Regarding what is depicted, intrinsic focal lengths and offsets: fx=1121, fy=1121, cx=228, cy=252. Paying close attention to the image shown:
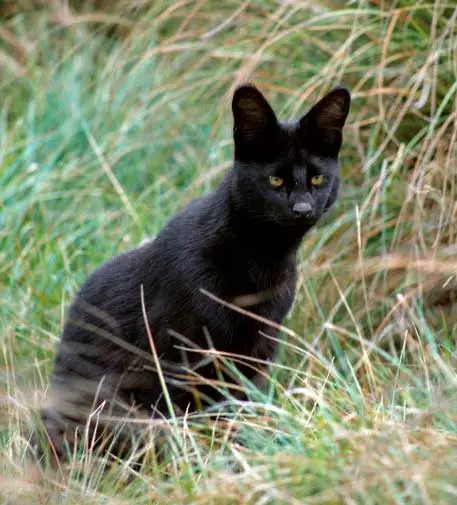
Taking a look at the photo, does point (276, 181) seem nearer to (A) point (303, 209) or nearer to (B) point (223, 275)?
(A) point (303, 209)

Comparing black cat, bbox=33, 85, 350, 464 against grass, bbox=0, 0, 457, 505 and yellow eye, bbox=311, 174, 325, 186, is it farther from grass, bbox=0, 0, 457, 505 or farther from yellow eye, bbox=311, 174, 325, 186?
grass, bbox=0, 0, 457, 505

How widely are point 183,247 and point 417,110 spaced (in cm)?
143

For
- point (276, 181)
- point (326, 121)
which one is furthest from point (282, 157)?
point (326, 121)

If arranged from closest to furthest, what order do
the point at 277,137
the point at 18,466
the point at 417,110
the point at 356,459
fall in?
the point at 356,459, the point at 18,466, the point at 277,137, the point at 417,110

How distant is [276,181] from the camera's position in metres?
3.50

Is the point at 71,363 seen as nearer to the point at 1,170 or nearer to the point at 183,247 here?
the point at 183,247

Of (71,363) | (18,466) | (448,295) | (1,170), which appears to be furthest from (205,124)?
(18,466)

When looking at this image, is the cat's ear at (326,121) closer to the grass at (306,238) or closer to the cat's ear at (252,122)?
the cat's ear at (252,122)

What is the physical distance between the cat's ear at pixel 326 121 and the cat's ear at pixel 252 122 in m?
0.11

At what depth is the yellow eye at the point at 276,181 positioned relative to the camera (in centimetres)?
349

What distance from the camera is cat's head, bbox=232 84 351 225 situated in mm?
3449

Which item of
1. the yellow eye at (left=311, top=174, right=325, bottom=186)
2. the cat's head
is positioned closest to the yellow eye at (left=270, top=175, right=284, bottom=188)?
the cat's head

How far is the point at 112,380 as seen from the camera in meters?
3.60

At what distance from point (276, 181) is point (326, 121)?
0.25 meters
